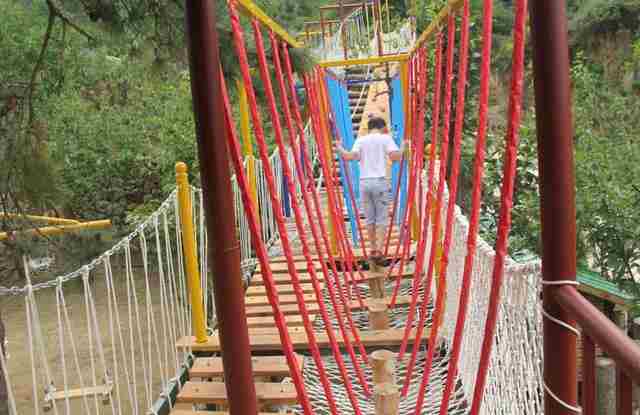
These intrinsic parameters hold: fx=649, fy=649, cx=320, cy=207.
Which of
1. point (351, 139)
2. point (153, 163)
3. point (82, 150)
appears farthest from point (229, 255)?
point (82, 150)

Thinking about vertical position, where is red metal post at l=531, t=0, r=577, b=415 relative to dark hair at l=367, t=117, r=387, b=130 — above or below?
below

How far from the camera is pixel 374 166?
392cm

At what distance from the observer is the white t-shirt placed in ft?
12.8

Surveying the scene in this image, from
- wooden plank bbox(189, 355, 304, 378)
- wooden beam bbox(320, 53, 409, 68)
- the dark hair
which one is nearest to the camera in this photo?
wooden plank bbox(189, 355, 304, 378)

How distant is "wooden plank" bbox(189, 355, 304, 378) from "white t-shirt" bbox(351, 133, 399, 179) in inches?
62.3

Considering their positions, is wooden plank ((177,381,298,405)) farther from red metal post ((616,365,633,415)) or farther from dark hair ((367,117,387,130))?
dark hair ((367,117,387,130))

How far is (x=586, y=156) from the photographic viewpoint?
5695mm

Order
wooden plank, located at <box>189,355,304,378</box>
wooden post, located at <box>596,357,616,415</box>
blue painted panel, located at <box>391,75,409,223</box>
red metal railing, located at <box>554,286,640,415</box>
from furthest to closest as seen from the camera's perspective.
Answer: blue painted panel, located at <box>391,75,409,223</box> < wooden post, located at <box>596,357,616,415</box> < wooden plank, located at <box>189,355,304,378</box> < red metal railing, located at <box>554,286,640,415</box>

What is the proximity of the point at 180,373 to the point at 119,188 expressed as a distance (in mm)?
5634

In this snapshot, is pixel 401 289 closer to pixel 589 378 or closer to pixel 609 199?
pixel 609 199

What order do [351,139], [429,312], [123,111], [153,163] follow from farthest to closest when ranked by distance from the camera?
[123,111] → [153,163] → [351,139] → [429,312]

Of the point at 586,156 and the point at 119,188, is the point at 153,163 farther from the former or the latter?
the point at 586,156

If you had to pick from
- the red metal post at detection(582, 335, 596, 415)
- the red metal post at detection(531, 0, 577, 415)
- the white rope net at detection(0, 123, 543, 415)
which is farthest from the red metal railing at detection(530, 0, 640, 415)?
the white rope net at detection(0, 123, 543, 415)

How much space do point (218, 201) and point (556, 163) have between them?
549 millimetres
